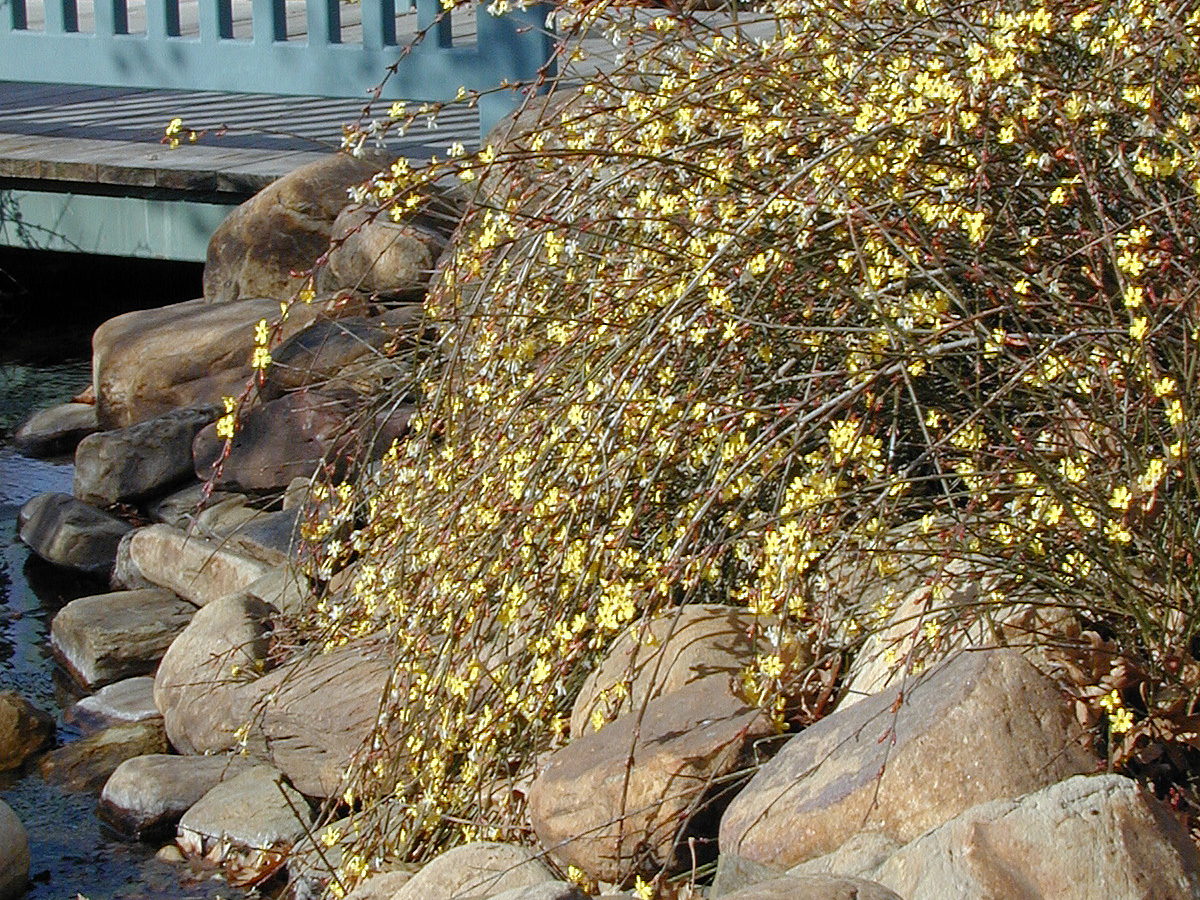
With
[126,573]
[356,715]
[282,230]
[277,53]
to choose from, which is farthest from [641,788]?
[277,53]

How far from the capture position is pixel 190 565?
481cm

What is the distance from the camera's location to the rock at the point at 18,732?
4059 millimetres

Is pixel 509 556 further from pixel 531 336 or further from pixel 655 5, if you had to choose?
pixel 655 5

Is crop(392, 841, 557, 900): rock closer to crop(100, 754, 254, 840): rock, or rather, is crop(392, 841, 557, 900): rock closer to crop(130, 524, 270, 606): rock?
crop(100, 754, 254, 840): rock

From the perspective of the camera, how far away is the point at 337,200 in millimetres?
6160

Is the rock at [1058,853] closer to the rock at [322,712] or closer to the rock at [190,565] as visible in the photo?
the rock at [322,712]

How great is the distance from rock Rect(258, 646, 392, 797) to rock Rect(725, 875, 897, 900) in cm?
149

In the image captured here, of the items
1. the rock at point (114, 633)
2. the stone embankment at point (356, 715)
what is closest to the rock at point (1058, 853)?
the stone embankment at point (356, 715)

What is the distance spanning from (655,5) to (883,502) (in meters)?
1.69

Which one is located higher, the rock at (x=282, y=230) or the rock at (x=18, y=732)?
the rock at (x=282, y=230)

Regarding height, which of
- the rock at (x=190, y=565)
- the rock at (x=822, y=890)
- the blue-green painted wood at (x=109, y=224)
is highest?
the blue-green painted wood at (x=109, y=224)

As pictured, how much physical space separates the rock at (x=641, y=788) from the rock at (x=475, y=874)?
0.05 metres

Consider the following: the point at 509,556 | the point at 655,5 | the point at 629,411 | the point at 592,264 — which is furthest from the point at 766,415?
the point at 655,5

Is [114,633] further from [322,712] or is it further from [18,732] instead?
[322,712]
